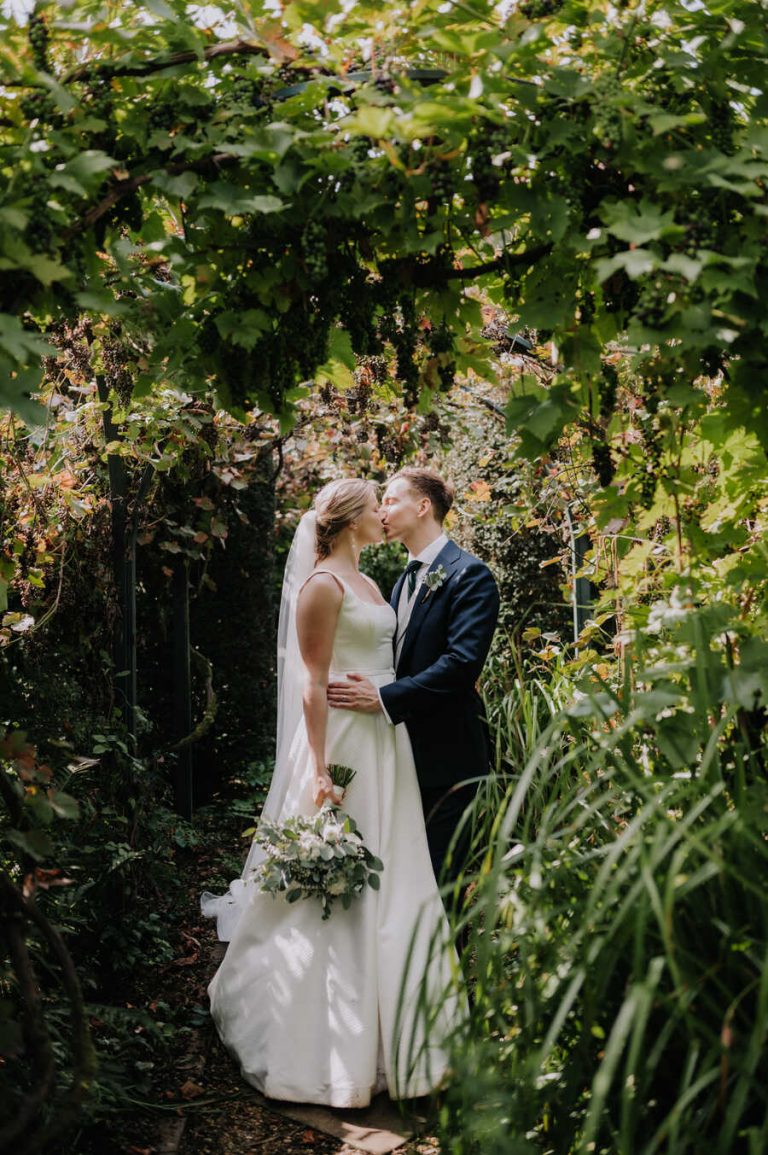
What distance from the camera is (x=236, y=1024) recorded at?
3.61m

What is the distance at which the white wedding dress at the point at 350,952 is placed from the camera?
3363 mm

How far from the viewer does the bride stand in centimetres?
339

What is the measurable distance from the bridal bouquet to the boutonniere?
94cm

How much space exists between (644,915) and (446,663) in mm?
2074

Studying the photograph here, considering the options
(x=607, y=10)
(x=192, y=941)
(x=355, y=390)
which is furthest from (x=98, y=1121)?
(x=355, y=390)

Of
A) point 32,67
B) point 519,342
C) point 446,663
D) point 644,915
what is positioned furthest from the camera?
point 519,342

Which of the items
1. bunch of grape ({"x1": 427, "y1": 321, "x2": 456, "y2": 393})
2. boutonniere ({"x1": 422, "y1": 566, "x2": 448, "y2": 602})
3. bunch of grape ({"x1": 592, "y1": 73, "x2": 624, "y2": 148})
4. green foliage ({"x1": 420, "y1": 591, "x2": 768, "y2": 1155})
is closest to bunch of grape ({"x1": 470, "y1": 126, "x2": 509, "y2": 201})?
bunch of grape ({"x1": 592, "y1": 73, "x2": 624, "y2": 148})

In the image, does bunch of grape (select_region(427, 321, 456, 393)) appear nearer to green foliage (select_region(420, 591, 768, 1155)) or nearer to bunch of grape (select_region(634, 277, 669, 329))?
bunch of grape (select_region(634, 277, 669, 329))

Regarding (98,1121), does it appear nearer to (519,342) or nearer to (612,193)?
(612,193)

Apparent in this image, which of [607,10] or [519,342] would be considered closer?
[607,10]

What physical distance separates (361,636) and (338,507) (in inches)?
19.5

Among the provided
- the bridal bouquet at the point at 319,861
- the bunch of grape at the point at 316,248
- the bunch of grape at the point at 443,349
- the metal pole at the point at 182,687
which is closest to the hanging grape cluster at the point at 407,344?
the bunch of grape at the point at 443,349

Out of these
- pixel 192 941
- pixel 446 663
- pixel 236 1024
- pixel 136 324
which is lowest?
pixel 192 941

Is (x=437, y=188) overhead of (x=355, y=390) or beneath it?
overhead
